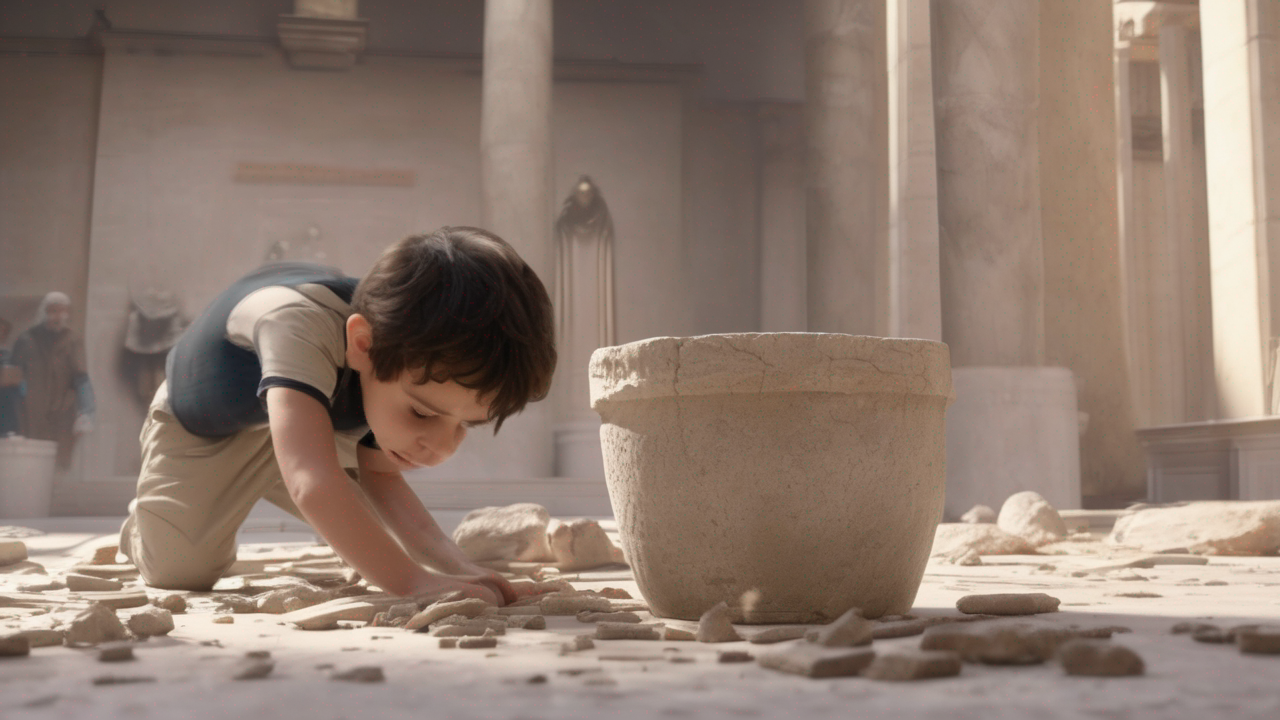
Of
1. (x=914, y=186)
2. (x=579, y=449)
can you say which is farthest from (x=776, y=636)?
(x=579, y=449)

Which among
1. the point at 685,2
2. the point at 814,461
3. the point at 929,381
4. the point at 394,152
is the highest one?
the point at 685,2

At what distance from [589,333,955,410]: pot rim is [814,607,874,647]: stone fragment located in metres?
0.51

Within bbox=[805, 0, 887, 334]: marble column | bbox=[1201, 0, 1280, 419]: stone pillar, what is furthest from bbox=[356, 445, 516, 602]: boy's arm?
bbox=[805, 0, 887, 334]: marble column

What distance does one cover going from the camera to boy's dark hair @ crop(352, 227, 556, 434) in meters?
2.44

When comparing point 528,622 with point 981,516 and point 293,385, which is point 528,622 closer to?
point 293,385

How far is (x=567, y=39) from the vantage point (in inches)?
658

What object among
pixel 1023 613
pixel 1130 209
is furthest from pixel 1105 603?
pixel 1130 209

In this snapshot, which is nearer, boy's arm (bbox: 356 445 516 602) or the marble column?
boy's arm (bbox: 356 445 516 602)

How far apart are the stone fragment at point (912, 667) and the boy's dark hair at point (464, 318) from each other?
1092mm

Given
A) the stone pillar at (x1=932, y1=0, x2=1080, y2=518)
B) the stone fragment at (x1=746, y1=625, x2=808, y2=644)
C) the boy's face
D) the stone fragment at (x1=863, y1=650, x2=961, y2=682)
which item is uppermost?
the stone pillar at (x1=932, y1=0, x2=1080, y2=518)

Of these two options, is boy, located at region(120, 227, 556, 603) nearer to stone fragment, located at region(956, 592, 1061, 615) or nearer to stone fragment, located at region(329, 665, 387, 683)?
stone fragment, located at region(329, 665, 387, 683)

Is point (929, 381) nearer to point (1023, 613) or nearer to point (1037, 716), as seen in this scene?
point (1023, 613)

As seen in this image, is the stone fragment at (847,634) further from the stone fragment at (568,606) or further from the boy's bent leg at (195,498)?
the boy's bent leg at (195,498)

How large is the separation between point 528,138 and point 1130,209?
12933 mm
